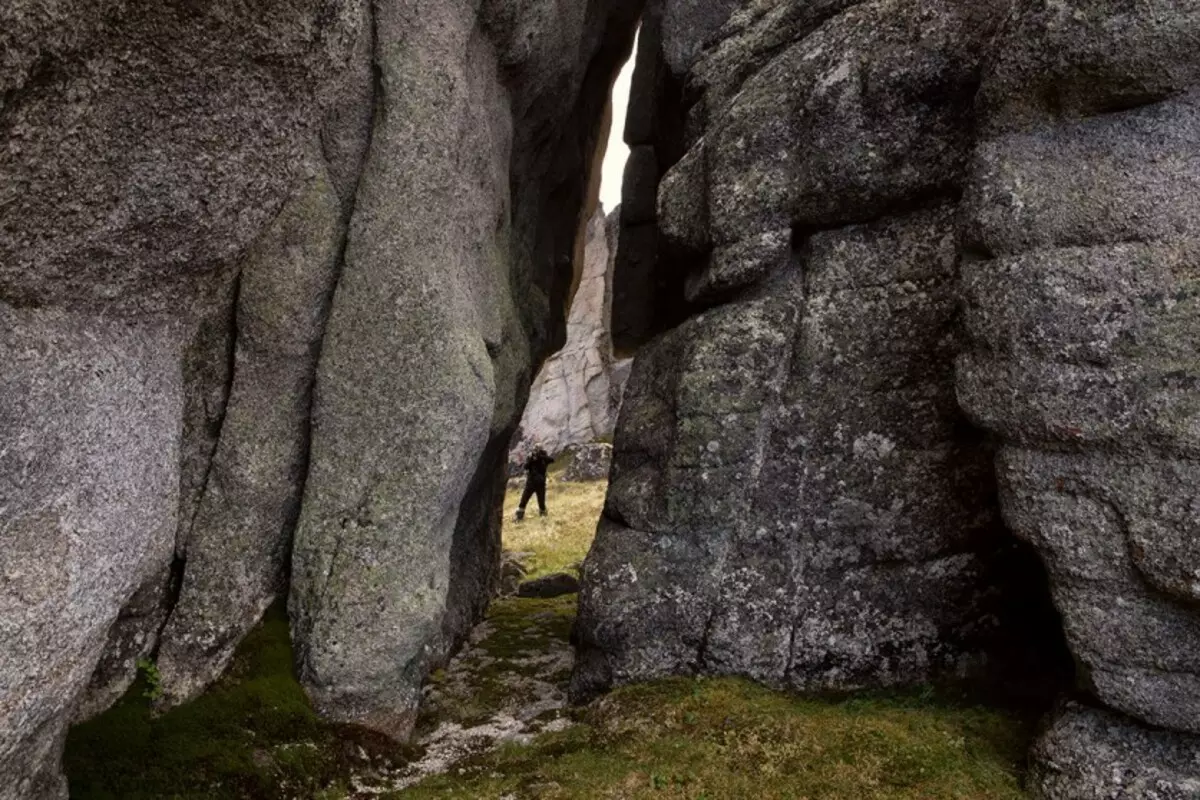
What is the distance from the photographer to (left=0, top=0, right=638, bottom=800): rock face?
563 centimetres

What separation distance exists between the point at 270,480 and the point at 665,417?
533 centimetres

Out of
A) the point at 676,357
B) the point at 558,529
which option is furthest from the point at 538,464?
the point at 676,357

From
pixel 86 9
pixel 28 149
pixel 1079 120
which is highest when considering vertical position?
pixel 1079 120

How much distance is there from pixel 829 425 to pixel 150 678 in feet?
27.4

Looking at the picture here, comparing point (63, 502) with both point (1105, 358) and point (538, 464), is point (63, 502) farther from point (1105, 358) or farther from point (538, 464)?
point (538, 464)

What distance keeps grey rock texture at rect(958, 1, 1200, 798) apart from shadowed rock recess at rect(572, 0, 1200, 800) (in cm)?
2

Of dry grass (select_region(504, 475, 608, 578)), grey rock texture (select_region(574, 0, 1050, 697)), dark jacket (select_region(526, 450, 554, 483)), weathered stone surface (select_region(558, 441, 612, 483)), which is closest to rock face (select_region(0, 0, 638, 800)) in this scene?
grey rock texture (select_region(574, 0, 1050, 697))

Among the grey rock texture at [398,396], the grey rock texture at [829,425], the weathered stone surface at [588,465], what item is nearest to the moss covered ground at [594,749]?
the grey rock texture at [398,396]

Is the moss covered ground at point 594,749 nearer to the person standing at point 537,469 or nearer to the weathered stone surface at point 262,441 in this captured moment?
the weathered stone surface at point 262,441

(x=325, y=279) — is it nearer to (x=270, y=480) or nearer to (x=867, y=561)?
(x=270, y=480)

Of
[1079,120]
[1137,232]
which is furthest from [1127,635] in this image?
[1079,120]

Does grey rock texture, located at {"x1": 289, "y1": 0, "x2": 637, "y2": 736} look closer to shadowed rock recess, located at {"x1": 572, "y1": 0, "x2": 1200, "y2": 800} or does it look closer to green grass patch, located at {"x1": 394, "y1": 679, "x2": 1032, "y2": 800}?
green grass patch, located at {"x1": 394, "y1": 679, "x2": 1032, "y2": 800}

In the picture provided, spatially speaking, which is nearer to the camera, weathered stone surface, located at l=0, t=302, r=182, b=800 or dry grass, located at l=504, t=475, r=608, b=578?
weathered stone surface, located at l=0, t=302, r=182, b=800

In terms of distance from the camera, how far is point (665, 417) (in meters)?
11.8
